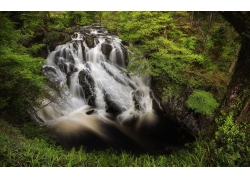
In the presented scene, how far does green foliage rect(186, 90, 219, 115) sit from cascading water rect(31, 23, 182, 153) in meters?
1.24

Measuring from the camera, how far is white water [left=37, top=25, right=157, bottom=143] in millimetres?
5465

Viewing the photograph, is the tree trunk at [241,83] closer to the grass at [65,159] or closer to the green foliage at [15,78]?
the grass at [65,159]

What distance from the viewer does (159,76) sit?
5352 mm

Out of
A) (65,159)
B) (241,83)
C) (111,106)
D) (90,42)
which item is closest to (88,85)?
(111,106)

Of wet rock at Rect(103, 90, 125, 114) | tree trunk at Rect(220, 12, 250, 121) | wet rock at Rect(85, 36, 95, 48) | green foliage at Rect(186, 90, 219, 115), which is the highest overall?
wet rock at Rect(85, 36, 95, 48)

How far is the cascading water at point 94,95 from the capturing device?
521cm

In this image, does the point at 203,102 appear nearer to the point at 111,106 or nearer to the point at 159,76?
the point at 159,76

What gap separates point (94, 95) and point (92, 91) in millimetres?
160

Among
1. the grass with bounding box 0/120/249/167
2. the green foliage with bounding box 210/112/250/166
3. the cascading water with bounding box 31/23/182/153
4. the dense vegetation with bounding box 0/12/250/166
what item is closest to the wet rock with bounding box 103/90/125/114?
the cascading water with bounding box 31/23/182/153

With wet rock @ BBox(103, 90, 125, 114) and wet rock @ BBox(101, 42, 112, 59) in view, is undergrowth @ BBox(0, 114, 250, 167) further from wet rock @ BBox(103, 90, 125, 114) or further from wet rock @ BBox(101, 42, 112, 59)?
wet rock @ BBox(101, 42, 112, 59)

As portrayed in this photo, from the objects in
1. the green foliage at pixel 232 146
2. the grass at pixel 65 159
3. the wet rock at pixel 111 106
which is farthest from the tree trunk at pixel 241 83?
the wet rock at pixel 111 106

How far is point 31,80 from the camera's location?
4.05 meters

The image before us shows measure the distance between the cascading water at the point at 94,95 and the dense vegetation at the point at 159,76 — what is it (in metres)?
0.62

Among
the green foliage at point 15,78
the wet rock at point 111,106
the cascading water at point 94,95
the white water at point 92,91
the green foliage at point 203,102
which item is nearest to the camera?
the green foliage at point 15,78
